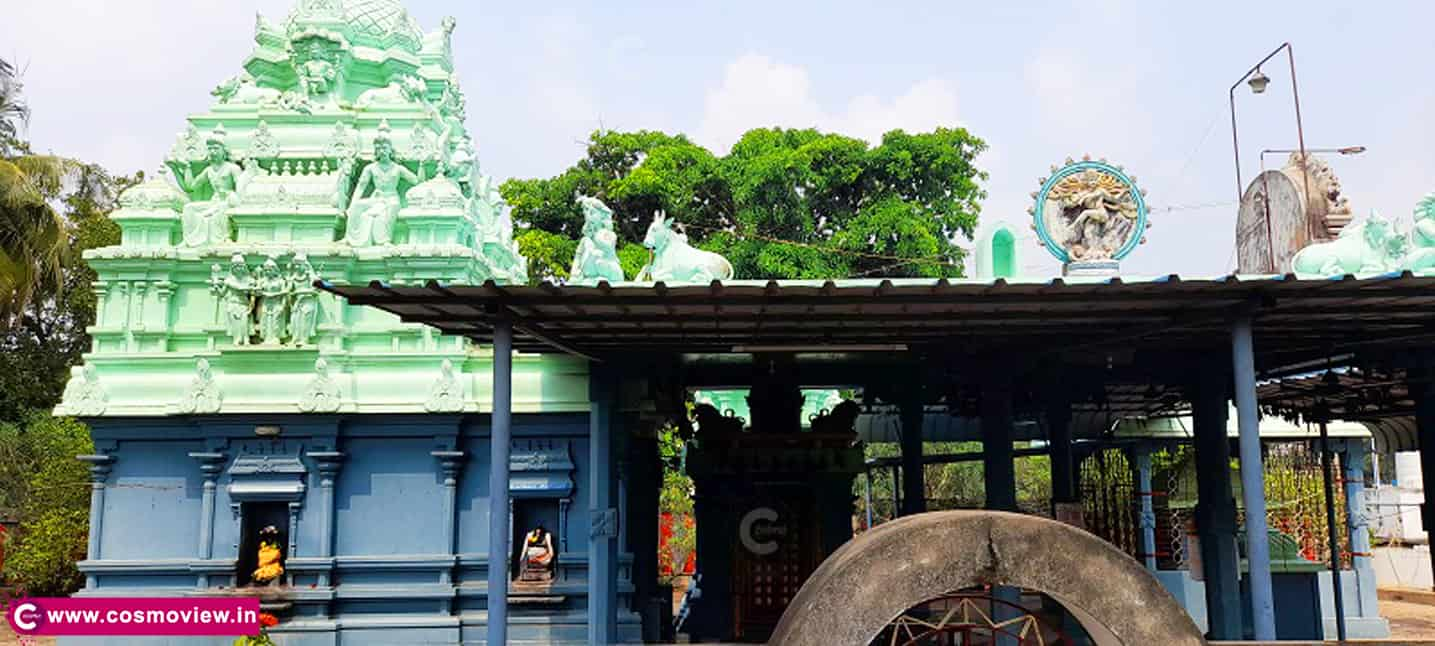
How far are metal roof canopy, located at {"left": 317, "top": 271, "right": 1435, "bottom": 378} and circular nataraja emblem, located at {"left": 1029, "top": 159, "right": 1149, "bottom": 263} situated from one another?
7.02 feet

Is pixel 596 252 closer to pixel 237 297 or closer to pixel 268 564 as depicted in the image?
pixel 237 297

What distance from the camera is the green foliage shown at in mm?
Answer: 21109

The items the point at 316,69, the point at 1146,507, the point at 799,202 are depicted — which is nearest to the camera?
the point at 316,69

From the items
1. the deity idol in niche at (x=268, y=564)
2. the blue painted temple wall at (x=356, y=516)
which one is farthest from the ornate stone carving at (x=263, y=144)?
the deity idol in niche at (x=268, y=564)

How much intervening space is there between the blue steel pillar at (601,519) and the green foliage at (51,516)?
1464 centimetres

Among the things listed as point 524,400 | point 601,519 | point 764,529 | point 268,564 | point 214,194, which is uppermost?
point 214,194

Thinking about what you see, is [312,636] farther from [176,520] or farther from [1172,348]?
[1172,348]

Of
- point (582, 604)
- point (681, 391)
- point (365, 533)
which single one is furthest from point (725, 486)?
point (365, 533)

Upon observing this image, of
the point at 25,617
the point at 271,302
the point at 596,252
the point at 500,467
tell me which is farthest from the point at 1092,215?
the point at 25,617

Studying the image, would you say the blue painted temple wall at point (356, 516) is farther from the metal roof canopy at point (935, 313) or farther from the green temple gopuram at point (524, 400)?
the metal roof canopy at point (935, 313)

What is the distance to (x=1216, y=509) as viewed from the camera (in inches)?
539

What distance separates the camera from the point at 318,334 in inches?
619

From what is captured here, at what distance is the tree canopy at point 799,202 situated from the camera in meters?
29.5

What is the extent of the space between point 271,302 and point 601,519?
678 centimetres
